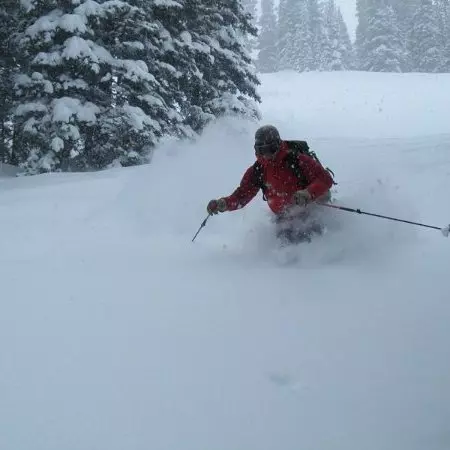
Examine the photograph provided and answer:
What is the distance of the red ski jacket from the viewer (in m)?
4.95

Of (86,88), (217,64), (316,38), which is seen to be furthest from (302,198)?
(316,38)

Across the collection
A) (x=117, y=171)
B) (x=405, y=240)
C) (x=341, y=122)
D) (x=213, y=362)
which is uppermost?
(x=213, y=362)

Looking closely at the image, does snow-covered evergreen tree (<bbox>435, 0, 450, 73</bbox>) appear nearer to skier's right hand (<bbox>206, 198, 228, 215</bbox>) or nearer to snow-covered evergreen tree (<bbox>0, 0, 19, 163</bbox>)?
snow-covered evergreen tree (<bbox>0, 0, 19, 163</bbox>)

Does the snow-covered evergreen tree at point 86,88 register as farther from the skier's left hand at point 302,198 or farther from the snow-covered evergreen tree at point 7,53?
the skier's left hand at point 302,198

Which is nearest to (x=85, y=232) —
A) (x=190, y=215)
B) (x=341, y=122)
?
(x=190, y=215)

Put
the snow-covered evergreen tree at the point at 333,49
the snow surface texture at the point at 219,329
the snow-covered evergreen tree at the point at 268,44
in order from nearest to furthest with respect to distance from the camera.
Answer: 1. the snow surface texture at the point at 219,329
2. the snow-covered evergreen tree at the point at 333,49
3. the snow-covered evergreen tree at the point at 268,44

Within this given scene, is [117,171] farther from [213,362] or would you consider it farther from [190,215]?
[213,362]

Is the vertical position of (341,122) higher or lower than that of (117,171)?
lower

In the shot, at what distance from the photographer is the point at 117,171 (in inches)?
415

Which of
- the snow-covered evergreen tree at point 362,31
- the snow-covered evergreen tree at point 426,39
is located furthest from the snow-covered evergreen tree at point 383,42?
the snow-covered evergreen tree at point 362,31

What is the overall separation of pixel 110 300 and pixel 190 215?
359cm

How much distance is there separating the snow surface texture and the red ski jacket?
0.39 meters

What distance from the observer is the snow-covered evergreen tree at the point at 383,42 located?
50.6m

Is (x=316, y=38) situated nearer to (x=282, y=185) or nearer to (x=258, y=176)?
(x=258, y=176)
